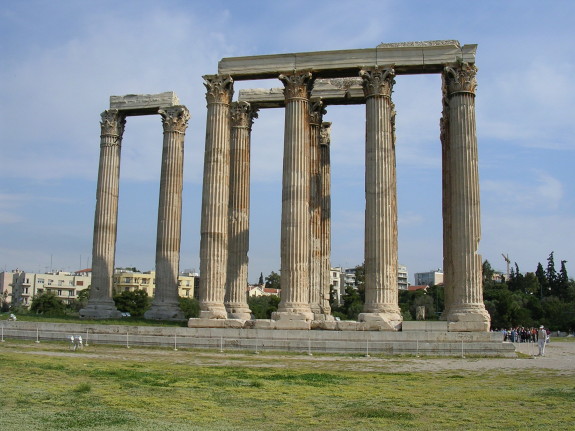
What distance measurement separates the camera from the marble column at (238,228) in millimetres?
43562

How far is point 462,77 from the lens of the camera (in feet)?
120

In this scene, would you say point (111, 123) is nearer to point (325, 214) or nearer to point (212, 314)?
point (325, 214)

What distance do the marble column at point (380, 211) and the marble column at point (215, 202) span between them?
28.7 feet

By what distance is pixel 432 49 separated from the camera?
37656 mm

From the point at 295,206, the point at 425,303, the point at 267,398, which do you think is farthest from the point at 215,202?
the point at 425,303

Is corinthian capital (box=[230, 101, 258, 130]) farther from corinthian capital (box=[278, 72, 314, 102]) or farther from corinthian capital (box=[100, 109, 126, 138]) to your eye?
corinthian capital (box=[100, 109, 126, 138])

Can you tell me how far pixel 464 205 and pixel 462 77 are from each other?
24.0ft

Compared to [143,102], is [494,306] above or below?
below

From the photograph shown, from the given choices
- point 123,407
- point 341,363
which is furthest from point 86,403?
point 341,363

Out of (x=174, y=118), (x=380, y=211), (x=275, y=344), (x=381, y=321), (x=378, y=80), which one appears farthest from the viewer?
(x=174, y=118)

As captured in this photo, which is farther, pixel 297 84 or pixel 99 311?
pixel 99 311

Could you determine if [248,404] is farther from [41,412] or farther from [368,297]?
[368,297]

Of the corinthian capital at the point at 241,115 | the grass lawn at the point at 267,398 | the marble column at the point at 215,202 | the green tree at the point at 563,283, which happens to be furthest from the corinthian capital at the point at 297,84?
the green tree at the point at 563,283

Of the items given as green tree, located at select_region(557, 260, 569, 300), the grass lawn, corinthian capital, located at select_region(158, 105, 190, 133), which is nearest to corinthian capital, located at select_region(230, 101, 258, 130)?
corinthian capital, located at select_region(158, 105, 190, 133)
